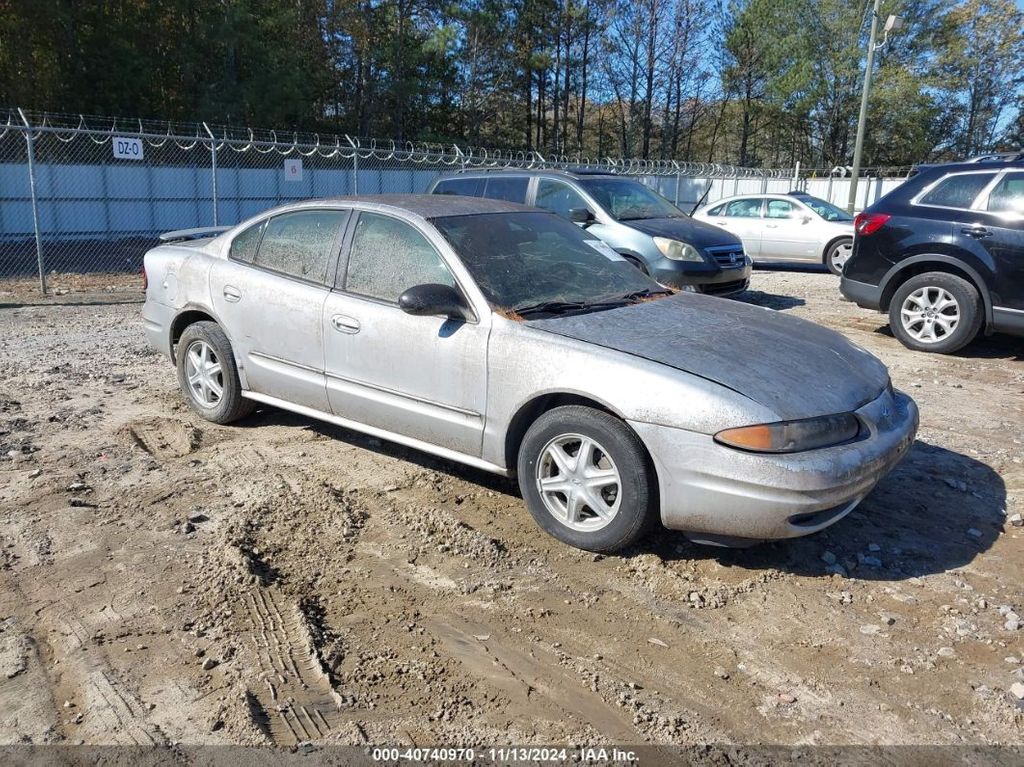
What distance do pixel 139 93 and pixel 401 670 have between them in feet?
93.1

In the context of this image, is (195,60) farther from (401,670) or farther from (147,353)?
(401,670)

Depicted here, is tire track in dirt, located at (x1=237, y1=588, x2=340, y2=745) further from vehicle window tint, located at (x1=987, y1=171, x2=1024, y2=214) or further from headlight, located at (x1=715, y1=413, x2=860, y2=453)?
vehicle window tint, located at (x1=987, y1=171, x2=1024, y2=214)

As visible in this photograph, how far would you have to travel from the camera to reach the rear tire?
17.7ft

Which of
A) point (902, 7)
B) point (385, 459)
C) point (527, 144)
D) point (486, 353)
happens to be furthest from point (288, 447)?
point (902, 7)

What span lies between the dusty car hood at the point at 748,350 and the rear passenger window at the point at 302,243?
154cm

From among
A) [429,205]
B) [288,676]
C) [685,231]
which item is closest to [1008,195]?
[685,231]

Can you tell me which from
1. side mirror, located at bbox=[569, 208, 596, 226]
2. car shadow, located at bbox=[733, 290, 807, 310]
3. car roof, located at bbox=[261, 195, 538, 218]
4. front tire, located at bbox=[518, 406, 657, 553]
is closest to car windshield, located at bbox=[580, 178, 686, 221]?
side mirror, located at bbox=[569, 208, 596, 226]

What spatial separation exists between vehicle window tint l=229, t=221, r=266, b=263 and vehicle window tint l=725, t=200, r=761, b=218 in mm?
12148

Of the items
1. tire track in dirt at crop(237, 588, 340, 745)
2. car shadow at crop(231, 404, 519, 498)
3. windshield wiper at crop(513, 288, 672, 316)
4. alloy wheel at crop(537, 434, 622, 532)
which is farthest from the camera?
car shadow at crop(231, 404, 519, 498)

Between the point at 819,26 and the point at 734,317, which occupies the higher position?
the point at 819,26

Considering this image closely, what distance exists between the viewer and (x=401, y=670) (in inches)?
118

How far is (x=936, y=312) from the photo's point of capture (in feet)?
26.7

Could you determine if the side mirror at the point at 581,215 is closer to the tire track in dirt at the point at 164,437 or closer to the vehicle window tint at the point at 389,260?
the vehicle window tint at the point at 389,260

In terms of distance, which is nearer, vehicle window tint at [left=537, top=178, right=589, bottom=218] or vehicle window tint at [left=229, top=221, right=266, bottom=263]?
vehicle window tint at [left=229, top=221, right=266, bottom=263]
